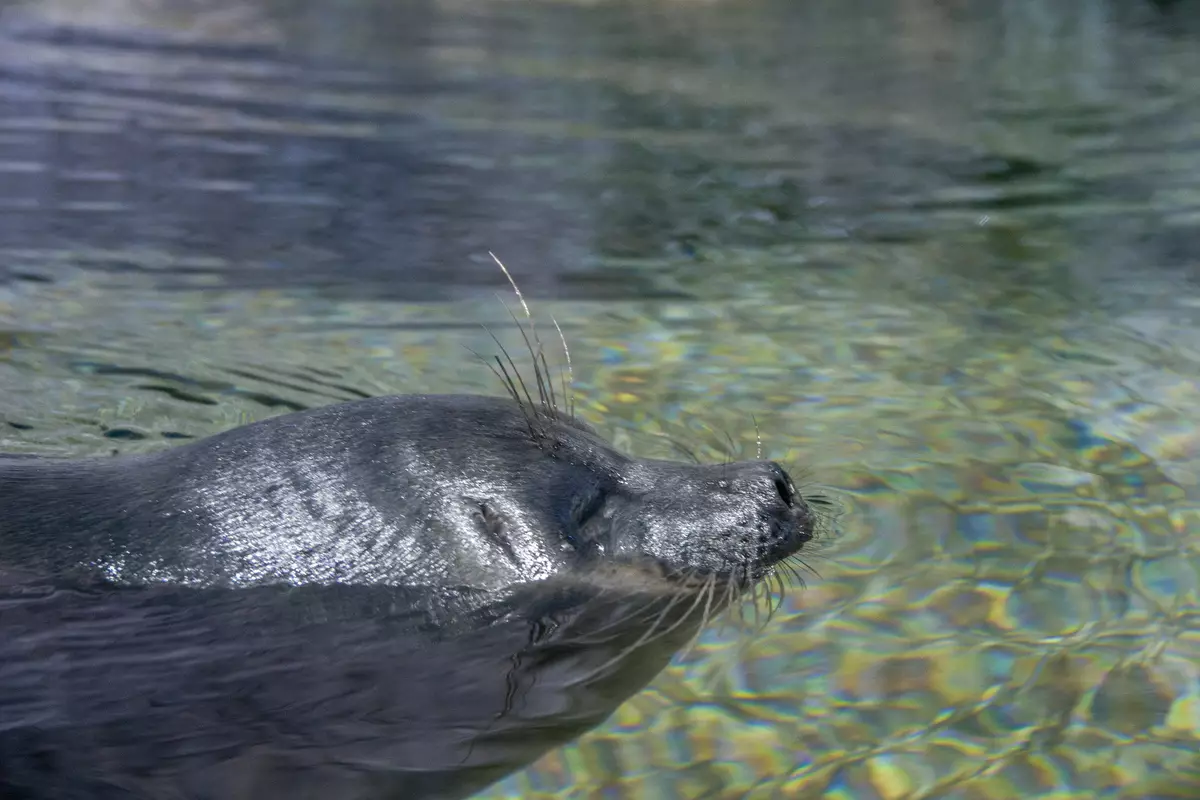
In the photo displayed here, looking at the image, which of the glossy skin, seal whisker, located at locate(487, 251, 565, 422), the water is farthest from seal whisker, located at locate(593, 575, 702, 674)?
seal whisker, located at locate(487, 251, 565, 422)

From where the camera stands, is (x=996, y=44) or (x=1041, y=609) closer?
(x=1041, y=609)

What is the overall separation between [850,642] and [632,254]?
374 cm

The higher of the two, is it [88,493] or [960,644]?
[88,493]

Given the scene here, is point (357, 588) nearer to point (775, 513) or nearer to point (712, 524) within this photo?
point (712, 524)

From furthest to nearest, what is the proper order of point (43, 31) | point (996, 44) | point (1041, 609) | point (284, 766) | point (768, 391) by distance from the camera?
1. point (996, 44)
2. point (43, 31)
3. point (768, 391)
4. point (1041, 609)
5. point (284, 766)

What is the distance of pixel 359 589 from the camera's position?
3094 mm

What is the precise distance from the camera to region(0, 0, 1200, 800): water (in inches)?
114

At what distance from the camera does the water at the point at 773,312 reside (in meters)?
2.90

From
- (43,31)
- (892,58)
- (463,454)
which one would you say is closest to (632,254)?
(463,454)

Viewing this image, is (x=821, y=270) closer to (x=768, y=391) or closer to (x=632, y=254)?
(x=632, y=254)

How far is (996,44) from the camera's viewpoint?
15164 millimetres

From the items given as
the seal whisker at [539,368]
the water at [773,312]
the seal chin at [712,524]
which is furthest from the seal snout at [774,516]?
the seal whisker at [539,368]

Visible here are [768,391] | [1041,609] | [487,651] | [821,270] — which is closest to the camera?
[487,651]

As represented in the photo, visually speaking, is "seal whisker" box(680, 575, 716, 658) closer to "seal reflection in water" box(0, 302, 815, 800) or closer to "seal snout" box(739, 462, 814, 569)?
"seal reflection in water" box(0, 302, 815, 800)
